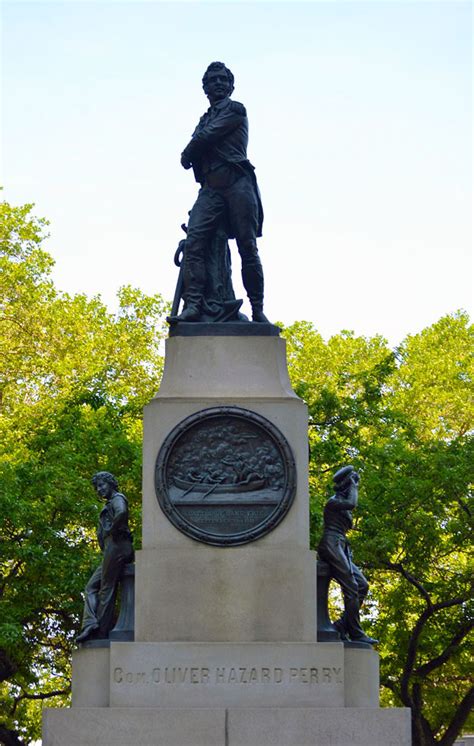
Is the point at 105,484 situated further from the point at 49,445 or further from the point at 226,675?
the point at 49,445

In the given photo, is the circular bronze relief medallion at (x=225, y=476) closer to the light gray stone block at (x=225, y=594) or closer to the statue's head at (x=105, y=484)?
the light gray stone block at (x=225, y=594)

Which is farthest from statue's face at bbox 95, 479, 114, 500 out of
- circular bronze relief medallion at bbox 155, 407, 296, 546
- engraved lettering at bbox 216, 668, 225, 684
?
engraved lettering at bbox 216, 668, 225, 684

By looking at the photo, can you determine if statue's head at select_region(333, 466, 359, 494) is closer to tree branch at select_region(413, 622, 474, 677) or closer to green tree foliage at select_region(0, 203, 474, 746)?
green tree foliage at select_region(0, 203, 474, 746)

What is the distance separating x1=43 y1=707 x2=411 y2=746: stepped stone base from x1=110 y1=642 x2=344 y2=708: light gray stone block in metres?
0.27

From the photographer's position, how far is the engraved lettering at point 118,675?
1496 centimetres

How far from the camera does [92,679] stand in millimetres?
15180

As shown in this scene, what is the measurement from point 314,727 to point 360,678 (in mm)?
943

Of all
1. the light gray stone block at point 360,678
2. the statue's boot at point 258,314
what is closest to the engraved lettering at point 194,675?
the light gray stone block at point 360,678

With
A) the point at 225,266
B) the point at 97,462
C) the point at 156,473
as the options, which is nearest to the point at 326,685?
the point at 156,473

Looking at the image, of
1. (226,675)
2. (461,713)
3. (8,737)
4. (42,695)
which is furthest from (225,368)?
(8,737)

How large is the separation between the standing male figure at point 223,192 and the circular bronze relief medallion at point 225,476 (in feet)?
5.39

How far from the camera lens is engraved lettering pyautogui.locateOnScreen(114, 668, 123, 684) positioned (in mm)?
14961

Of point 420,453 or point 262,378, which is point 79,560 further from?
point 262,378

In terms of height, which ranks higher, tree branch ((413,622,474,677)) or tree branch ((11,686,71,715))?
tree branch ((413,622,474,677))
